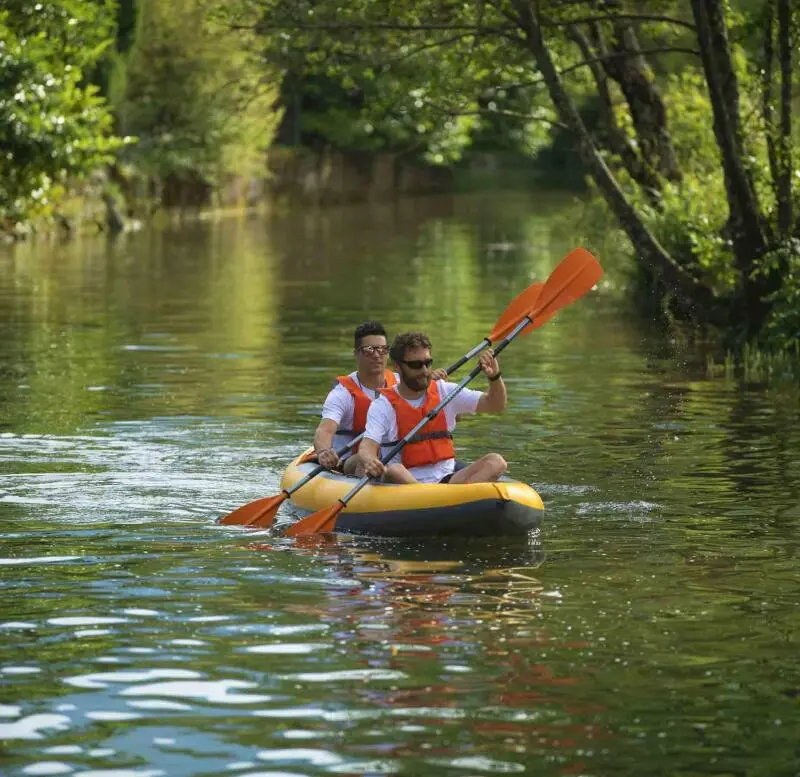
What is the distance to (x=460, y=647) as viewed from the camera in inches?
335

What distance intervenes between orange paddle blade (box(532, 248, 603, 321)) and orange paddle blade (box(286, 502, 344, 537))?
2181mm

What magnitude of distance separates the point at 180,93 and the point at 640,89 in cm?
2822

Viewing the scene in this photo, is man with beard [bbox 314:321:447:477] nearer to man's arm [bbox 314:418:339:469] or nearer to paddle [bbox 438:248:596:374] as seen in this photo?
man's arm [bbox 314:418:339:469]

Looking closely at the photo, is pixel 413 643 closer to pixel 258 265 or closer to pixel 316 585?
pixel 316 585

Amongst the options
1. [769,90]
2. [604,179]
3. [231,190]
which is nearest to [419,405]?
[604,179]

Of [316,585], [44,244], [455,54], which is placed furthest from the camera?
[44,244]

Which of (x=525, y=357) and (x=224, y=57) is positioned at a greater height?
(x=224, y=57)

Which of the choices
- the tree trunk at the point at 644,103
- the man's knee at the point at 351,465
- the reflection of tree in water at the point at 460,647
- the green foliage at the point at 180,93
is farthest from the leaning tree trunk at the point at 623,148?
the green foliage at the point at 180,93

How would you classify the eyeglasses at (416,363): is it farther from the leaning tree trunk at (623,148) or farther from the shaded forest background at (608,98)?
the leaning tree trunk at (623,148)

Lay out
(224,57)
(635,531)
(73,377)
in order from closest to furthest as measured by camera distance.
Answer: (635,531), (73,377), (224,57)

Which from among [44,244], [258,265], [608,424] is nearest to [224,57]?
[44,244]

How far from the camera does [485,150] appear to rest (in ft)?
276

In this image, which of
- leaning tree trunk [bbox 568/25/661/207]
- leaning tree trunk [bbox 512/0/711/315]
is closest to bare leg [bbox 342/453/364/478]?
leaning tree trunk [bbox 512/0/711/315]

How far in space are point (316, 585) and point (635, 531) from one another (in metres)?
2.40
